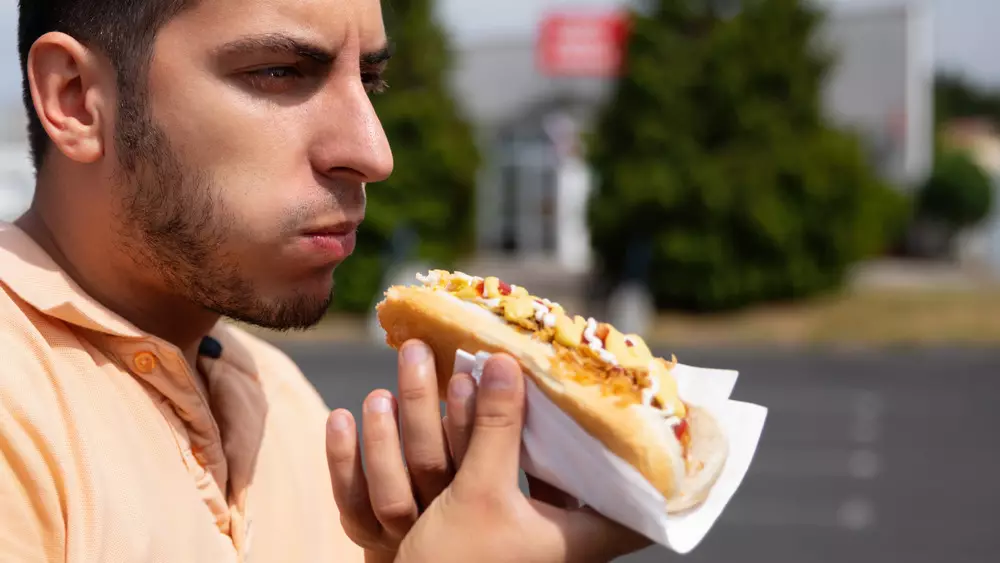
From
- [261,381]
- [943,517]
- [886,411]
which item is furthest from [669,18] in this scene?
[261,381]

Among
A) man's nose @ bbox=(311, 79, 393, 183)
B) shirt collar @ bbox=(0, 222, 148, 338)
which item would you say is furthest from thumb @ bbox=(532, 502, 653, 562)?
shirt collar @ bbox=(0, 222, 148, 338)

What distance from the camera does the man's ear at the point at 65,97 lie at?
59.5 inches

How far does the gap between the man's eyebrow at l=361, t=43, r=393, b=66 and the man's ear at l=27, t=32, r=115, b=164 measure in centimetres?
37

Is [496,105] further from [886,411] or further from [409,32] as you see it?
[886,411]

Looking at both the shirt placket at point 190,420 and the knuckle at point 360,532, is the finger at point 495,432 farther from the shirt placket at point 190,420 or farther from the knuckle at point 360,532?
the shirt placket at point 190,420

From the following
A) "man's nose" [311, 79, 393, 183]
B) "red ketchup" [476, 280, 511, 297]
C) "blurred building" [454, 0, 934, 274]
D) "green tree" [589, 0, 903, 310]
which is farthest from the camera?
"blurred building" [454, 0, 934, 274]

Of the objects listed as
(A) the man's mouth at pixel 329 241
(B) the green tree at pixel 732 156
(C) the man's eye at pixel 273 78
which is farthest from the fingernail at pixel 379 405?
(B) the green tree at pixel 732 156

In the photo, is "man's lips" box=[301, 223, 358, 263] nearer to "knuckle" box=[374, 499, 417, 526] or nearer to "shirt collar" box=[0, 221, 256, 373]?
"shirt collar" box=[0, 221, 256, 373]

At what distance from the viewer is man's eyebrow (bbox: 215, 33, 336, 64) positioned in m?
1.50

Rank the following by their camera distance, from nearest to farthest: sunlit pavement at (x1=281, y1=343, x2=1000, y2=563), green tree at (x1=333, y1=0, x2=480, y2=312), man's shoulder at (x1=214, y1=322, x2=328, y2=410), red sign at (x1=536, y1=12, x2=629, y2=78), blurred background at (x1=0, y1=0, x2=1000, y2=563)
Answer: man's shoulder at (x1=214, y1=322, x2=328, y2=410) → sunlit pavement at (x1=281, y1=343, x2=1000, y2=563) → blurred background at (x1=0, y1=0, x2=1000, y2=563) → green tree at (x1=333, y1=0, x2=480, y2=312) → red sign at (x1=536, y1=12, x2=629, y2=78)

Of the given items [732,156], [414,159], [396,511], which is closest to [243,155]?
[396,511]

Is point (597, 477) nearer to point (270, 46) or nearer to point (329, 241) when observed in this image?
point (329, 241)

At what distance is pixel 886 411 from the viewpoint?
12156 mm

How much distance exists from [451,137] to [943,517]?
15052 mm
